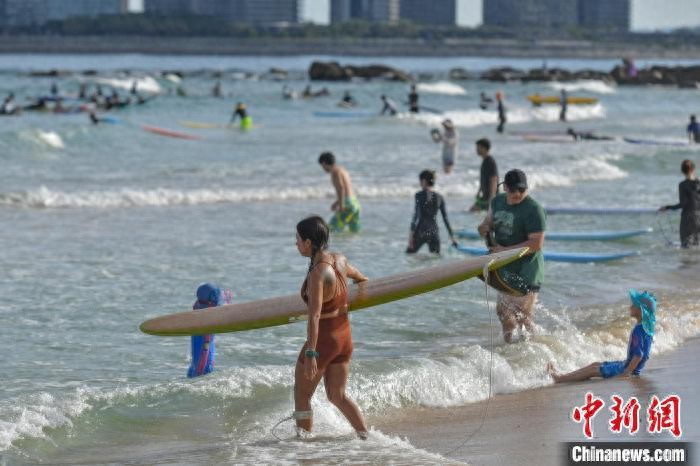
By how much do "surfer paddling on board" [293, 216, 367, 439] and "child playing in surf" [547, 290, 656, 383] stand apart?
2480 millimetres

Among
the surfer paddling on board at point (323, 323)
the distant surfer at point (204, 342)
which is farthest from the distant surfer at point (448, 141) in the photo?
the surfer paddling on board at point (323, 323)

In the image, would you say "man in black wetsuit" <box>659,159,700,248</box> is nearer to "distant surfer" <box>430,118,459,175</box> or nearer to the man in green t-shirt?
the man in green t-shirt

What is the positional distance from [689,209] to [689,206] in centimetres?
13

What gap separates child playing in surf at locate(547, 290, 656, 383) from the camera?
932 cm

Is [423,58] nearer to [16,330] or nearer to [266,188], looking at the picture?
[266,188]

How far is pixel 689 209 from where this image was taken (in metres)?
15.6

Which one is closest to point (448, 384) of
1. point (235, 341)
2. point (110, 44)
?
point (235, 341)

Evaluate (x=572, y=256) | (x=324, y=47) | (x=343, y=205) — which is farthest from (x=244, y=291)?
(x=324, y=47)

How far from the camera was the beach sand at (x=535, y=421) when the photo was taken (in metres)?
7.64

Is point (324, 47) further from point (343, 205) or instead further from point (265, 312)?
point (265, 312)

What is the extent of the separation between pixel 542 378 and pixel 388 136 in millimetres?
32463

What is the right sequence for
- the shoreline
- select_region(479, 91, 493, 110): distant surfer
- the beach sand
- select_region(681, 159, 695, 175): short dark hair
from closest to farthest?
1. the beach sand
2. select_region(681, 159, 695, 175): short dark hair
3. select_region(479, 91, 493, 110): distant surfer
4. the shoreline

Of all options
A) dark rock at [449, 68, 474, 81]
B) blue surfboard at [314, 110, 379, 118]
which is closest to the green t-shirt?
blue surfboard at [314, 110, 379, 118]

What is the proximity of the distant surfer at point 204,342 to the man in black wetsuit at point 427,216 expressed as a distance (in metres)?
5.11
